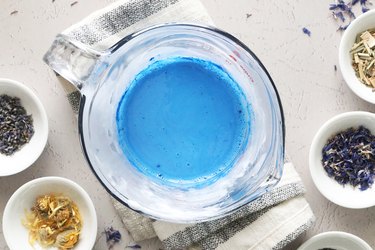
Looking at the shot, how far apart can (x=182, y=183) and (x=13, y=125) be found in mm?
374

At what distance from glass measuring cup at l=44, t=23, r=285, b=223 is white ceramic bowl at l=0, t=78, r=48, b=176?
18 centimetres

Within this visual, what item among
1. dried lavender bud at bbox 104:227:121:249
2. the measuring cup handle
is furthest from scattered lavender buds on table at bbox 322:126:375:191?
the measuring cup handle

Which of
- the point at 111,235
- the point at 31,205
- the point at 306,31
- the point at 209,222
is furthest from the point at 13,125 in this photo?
the point at 306,31

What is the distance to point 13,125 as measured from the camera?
61.9 inches

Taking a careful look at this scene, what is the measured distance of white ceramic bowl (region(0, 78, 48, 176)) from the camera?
154cm

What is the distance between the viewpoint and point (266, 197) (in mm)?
1518

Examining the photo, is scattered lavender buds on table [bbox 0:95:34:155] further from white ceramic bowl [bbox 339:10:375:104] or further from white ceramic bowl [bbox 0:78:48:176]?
white ceramic bowl [bbox 339:10:375:104]

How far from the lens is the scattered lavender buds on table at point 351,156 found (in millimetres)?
1584

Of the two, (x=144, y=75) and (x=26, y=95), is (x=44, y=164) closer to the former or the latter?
(x=26, y=95)

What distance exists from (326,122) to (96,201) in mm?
481

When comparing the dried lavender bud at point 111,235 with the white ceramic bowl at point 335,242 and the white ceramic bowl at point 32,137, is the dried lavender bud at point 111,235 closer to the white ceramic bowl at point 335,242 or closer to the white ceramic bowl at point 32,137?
the white ceramic bowl at point 32,137

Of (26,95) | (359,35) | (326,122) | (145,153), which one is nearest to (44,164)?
(26,95)

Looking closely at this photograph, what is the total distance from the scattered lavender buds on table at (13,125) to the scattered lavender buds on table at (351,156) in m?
0.59

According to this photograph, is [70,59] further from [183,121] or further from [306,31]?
[306,31]
